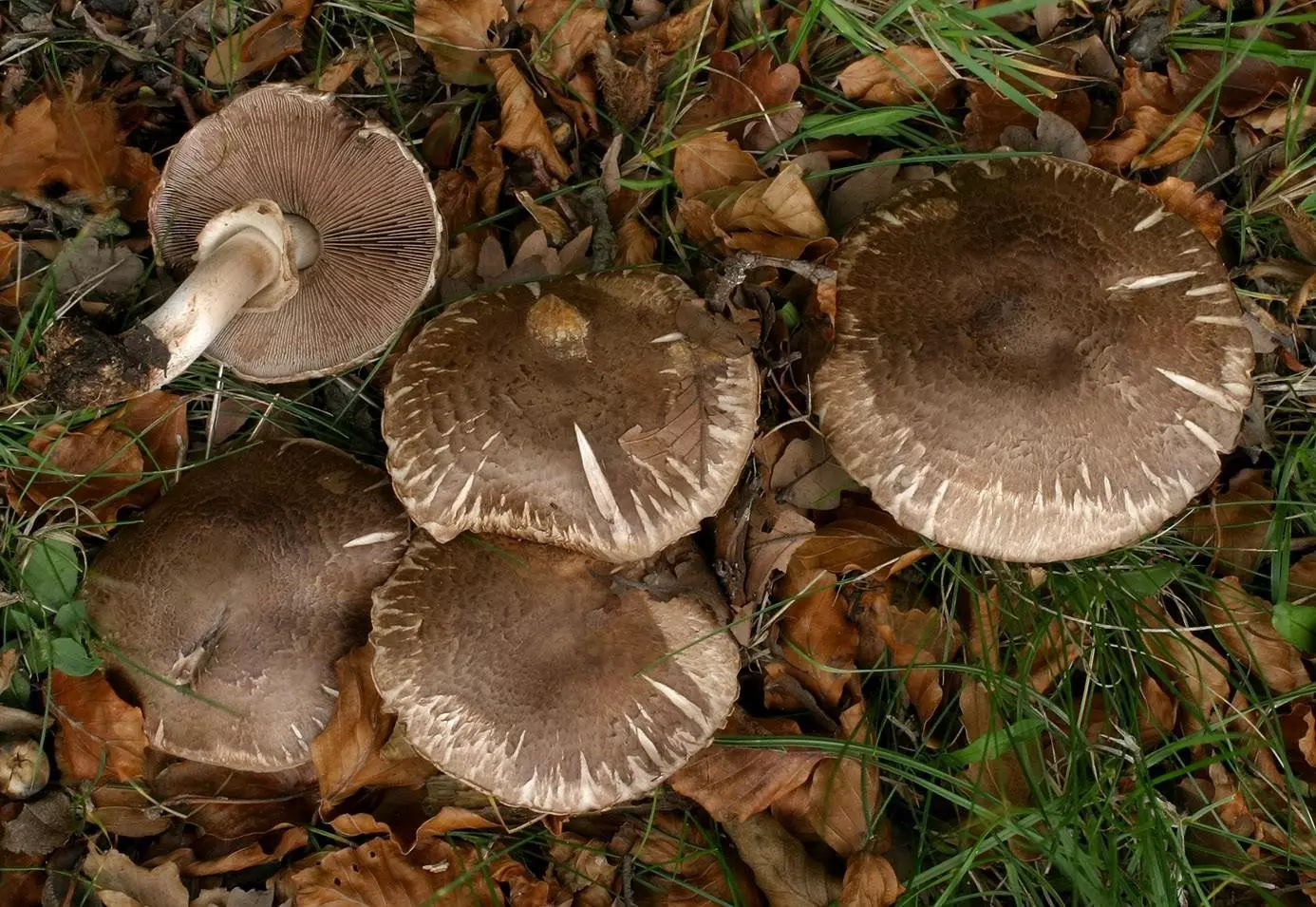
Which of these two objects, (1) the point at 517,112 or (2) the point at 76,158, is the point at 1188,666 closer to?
(1) the point at 517,112

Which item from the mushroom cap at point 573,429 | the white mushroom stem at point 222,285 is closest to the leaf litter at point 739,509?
the mushroom cap at point 573,429

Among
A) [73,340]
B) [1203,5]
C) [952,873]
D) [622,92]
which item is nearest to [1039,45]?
[1203,5]

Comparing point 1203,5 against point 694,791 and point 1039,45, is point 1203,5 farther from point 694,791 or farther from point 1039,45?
point 694,791

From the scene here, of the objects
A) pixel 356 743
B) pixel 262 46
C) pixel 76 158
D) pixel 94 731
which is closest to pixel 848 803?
pixel 356 743

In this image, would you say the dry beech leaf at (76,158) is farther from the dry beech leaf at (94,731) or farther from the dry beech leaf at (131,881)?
the dry beech leaf at (131,881)

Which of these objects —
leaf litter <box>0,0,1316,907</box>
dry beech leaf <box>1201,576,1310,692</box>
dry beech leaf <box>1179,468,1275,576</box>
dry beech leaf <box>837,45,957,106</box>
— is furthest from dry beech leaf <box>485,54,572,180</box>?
dry beech leaf <box>1201,576,1310,692</box>

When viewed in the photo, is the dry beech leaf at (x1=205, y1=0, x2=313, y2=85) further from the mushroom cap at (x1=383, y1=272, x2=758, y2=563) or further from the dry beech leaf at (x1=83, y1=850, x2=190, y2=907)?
the dry beech leaf at (x1=83, y1=850, x2=190, y2=907)
